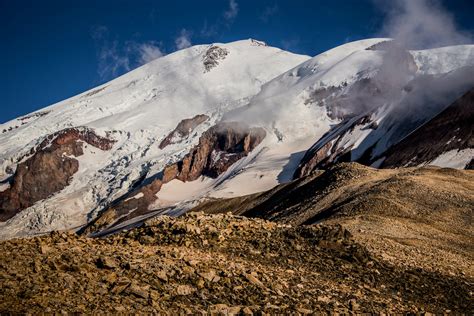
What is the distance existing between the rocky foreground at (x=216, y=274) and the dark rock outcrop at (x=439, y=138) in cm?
10679

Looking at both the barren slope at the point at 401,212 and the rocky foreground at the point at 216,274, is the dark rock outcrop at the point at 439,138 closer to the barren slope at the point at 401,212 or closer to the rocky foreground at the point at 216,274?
the barren slope at the point at 401,212

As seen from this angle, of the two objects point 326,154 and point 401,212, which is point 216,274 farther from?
point 326,154

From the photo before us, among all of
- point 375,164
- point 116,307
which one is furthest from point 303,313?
point 375,164

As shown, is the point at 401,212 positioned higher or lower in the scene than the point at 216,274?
lower

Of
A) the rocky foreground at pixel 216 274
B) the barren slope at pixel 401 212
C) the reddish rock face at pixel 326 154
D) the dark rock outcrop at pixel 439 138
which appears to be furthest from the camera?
the reddish rock face at pixel 326 154

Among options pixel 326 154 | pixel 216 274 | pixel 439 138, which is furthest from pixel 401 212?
pixel 326 154

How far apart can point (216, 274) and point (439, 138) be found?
414ft

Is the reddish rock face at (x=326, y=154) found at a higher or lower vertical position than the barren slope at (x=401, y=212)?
higher

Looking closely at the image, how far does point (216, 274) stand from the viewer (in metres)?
14.0

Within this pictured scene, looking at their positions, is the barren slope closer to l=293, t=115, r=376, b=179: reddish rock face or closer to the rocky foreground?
the rocky foreground

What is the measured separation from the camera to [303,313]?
1262cm

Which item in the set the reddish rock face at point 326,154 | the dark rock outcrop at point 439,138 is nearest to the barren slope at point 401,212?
the dark rock outcrop at point 439,138

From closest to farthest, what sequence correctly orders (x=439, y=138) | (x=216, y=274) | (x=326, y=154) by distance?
(x=216, y=274)
(x=439, y=138)
(x=326, y=154)

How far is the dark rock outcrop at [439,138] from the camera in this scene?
120 metres
